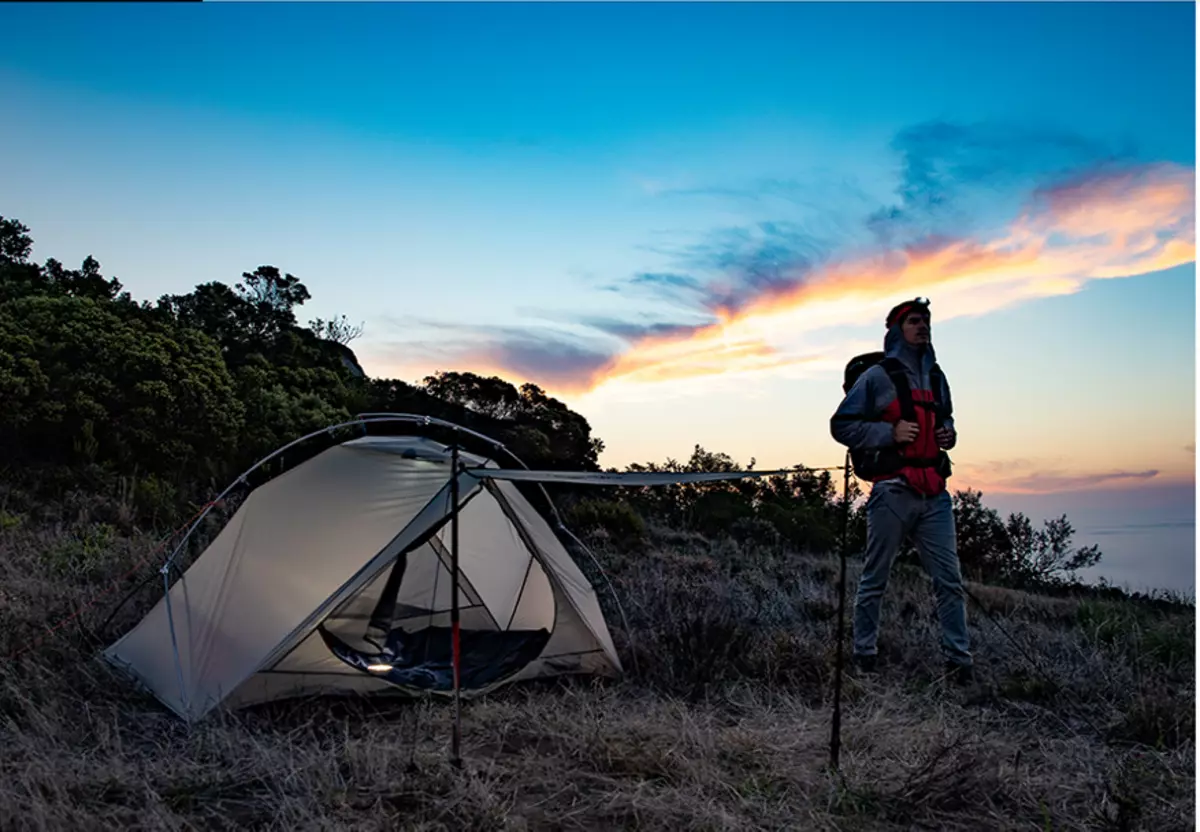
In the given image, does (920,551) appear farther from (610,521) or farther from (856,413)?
(610,521)

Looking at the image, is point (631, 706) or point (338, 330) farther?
point (338, 330)

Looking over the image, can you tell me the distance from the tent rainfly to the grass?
171 millimetres

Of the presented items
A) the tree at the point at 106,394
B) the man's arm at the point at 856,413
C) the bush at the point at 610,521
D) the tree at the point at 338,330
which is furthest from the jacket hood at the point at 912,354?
the tree at the point at 338,330

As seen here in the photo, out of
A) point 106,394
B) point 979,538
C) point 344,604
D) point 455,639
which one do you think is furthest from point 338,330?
point 455,639

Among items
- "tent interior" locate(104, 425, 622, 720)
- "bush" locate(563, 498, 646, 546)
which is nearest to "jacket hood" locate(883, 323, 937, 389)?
"tent interior" locate(104, 425, 622, 720)

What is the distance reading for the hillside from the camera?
11.1ft

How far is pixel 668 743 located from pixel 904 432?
7.07 ft

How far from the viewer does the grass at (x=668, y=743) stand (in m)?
3.31

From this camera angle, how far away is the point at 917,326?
5.16 metres

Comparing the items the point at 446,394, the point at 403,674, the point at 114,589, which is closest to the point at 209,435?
the point at 446,394

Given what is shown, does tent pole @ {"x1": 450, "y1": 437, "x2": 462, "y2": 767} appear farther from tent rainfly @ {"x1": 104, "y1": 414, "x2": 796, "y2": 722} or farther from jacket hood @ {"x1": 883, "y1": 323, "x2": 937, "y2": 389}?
jacket hood @ {"x1": 883, "y1": 323, "x2": 937, "y2": 389}

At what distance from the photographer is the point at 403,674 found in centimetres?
509

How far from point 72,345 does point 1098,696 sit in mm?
10655

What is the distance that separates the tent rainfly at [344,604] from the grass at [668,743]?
0.56ft
